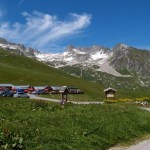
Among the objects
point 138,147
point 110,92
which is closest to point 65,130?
point 138,147

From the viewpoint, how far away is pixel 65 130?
3662 centimetres

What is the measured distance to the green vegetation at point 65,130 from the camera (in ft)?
102

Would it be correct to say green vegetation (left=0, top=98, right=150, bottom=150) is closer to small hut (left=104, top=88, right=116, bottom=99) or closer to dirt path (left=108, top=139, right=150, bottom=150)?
dirt path (left=108, top=139, right=150, bottom=150)

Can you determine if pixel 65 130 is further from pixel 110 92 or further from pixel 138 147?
pixel 110 92

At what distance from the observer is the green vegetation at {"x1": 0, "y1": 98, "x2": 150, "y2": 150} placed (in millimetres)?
30955

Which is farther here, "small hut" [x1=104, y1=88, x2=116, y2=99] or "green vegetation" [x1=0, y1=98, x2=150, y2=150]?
"small hut" [x1=104, y1=88, x2=116, y2=99]

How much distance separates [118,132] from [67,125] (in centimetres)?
658

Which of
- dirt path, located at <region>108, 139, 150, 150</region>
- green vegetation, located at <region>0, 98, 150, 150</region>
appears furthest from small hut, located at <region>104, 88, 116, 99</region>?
dirt path, located at <region>108, 139, 150, 150</region>

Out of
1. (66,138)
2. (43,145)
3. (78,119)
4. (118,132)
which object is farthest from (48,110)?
(43,145)

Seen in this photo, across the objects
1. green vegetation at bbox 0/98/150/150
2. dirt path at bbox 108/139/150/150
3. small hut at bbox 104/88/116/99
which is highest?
small hut at bbox 104/88/116/99

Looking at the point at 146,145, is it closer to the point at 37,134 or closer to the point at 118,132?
the point at 118,132

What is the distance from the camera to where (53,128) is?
36.3 m

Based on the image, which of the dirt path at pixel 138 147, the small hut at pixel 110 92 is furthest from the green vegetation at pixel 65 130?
the small hut at pixel 110 92

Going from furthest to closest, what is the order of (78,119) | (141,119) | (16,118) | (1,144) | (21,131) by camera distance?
(141,119) → (78,119) → (16,118) → (21,131) → (1,144)
